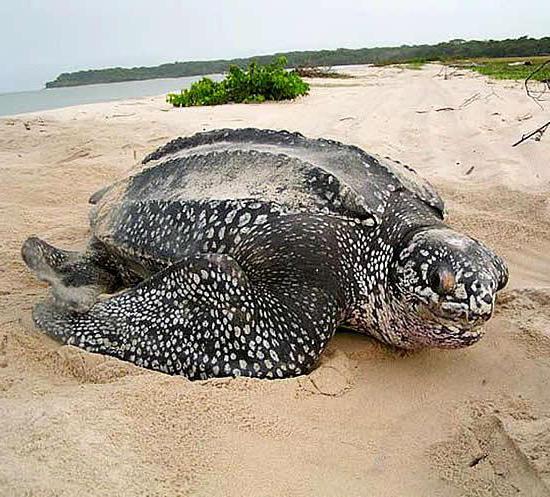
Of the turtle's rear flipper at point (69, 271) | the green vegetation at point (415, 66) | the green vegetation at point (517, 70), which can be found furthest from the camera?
the green vegetation at point (415, 66)

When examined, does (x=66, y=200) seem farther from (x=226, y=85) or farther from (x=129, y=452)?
(x=226, y=85)

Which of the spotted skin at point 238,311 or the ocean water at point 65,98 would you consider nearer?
the spotted skin at point 238,311

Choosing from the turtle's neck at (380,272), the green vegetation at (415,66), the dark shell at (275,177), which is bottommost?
the turtle's neck at (380,272)

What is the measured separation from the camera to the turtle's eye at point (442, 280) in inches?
59.2

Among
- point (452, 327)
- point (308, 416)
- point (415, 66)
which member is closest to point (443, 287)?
point (452, 327)

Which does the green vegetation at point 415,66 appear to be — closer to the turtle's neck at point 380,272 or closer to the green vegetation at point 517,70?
the green vegetation at point 517,70

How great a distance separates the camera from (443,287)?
4.97 ft

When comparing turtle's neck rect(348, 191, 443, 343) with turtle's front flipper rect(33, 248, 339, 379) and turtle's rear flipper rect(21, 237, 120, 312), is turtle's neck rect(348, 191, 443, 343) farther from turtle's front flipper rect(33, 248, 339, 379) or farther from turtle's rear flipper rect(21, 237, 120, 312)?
turtle's rear flipper rect(21, 237, 120, 312)

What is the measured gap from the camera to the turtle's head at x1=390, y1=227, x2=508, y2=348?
1.50 meters

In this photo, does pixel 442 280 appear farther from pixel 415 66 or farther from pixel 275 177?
pixel 415 66

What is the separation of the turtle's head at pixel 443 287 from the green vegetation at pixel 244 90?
6.01m

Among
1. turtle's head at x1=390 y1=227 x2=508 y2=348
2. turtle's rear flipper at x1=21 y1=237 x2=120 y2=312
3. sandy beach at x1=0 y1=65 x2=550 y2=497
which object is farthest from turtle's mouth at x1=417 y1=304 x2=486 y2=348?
turtle's rear flipper at x1=21 y1=237 x2=120 y2=312

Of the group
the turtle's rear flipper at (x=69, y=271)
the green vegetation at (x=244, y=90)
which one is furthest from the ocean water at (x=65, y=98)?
the turtle's rear flipper at (x=69, y=271)

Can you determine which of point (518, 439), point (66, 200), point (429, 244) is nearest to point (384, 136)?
point (66, 200)
